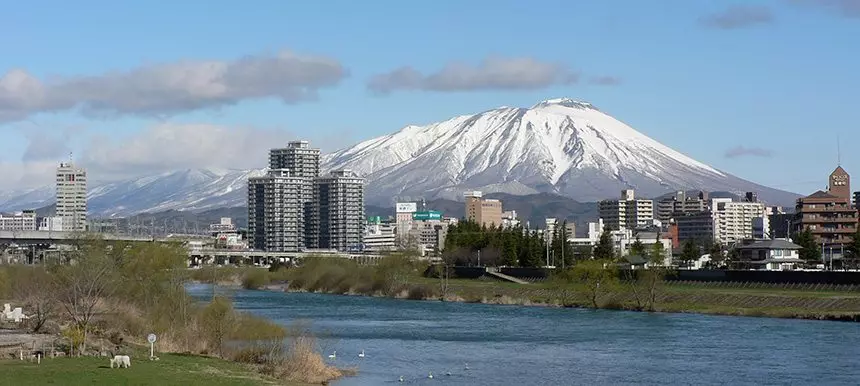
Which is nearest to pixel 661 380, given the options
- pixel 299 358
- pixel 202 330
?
pixel 299 358

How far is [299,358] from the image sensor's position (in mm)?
34875

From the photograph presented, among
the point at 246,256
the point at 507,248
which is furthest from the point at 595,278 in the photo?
the point at 246,256

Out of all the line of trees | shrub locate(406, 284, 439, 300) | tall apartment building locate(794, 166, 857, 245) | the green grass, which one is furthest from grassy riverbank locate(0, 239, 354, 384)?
tall apartment building locate(794, 166, 857, 245)

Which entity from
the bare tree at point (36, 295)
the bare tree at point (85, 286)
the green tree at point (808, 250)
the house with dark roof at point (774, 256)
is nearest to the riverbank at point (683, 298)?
the house with dark roof at point (774, 256)

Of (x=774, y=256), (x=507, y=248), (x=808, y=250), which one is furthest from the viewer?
(x=507, y=248)

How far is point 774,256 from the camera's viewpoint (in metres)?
101

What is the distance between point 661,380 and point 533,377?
12.0 ft

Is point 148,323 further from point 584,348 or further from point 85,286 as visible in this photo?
point 584,348

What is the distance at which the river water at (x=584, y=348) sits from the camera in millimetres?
37969

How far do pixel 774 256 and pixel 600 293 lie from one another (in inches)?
1147

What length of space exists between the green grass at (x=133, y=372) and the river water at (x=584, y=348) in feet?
13.0

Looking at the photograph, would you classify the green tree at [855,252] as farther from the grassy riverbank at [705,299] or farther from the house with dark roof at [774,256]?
the grassy riverbank at [705,299]

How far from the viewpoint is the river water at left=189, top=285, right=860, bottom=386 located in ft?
125

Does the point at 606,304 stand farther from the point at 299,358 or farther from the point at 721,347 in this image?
the point at 299,358
